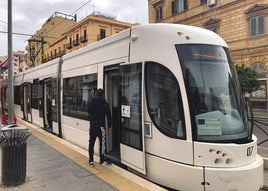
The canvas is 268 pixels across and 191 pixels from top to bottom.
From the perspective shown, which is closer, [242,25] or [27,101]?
[27,101]

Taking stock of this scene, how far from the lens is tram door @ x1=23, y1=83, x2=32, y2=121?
12.1m

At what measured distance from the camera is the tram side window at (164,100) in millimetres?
3709

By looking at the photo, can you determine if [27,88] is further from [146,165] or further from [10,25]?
[146,165]

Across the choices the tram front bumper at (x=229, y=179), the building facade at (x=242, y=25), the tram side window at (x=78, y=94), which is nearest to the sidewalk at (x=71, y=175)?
the tram front bumper at (x=229, y=179)

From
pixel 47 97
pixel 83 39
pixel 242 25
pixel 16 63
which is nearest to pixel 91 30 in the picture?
pixel 83 39

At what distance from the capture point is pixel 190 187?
3.56m

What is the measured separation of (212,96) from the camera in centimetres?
370

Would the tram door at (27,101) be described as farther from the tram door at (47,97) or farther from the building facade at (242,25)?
the building facade at (242,25)

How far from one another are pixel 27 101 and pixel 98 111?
9.45 metres

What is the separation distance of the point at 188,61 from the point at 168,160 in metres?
1.71

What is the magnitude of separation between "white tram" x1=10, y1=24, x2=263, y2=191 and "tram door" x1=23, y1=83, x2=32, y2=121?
8734 mm

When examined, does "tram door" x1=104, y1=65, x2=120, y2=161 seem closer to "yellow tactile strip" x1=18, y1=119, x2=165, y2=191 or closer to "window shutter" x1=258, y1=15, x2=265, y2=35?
"yellow tactile strip" x1=18, y1=119, x2=165, y2=191

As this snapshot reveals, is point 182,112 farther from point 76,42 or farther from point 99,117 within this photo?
point 76,42

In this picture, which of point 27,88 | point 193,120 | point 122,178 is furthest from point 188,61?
point 27,88
